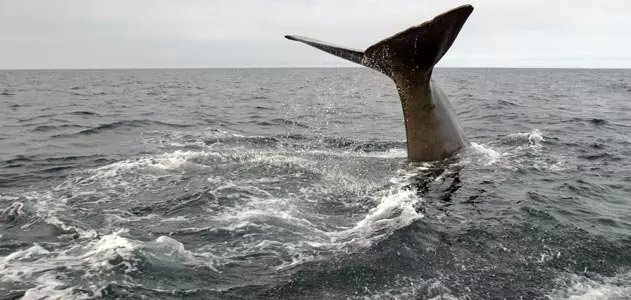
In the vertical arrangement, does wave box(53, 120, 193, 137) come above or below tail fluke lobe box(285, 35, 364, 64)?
below

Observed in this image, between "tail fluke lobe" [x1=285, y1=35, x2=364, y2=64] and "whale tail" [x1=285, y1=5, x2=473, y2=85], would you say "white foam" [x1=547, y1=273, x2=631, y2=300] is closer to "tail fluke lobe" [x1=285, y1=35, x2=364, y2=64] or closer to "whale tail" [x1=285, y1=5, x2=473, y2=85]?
"whale tail" [x1=285, y1=5, x2=473, y2=85]

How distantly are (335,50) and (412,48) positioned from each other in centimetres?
137

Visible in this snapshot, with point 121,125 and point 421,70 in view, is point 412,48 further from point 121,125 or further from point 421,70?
point 121,125

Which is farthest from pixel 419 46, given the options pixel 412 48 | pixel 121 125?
pixel 121 125

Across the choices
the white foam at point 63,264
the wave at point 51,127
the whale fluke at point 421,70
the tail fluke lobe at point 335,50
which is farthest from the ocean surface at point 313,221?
the wave at point 51,127

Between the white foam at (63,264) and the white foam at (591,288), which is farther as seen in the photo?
the white foam at (63,264)

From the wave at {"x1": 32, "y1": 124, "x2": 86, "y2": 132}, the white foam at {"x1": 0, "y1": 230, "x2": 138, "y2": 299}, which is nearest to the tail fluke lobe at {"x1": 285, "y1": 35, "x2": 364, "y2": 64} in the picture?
the white foam at {"x1": 0, "y1": 230, "x2": 138, "y2": 299}

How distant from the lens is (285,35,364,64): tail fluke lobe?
28.9 ft

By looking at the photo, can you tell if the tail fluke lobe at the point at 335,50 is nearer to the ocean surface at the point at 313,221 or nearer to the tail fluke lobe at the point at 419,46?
the tail fluke lobe at the point at 419,46

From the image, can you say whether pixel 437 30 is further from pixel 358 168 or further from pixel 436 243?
pixel 358 168

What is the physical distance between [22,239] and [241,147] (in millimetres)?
7553

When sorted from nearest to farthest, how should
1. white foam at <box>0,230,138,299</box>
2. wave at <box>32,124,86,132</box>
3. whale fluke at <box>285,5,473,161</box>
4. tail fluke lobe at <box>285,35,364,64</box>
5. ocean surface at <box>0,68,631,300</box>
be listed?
white foam at <box>0,230,138,299</box>
ocean surface at <box>0,68,631,300</box>
whale fluke at <box>285,5,473,161</box>
tail fluke lobe at <box>285,35,364,64</box>
wave at <box>32,124,86,132</box>

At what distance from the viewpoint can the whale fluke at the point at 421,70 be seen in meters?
7.59

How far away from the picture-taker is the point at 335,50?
8.98 m
